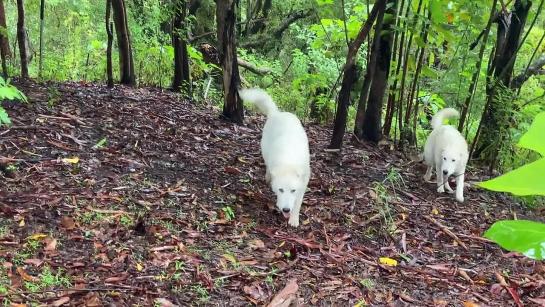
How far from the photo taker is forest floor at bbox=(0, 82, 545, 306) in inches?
143

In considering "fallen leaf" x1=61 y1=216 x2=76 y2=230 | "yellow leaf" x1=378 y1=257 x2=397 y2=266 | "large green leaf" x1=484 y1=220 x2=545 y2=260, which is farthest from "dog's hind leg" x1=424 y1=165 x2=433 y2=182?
"large green leaf" x1=484 y1=220 x2=545 y2=260

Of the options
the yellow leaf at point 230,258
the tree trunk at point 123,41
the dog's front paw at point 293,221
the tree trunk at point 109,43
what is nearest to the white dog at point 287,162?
the dog's front paw at point 293,221

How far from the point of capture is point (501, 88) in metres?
6.65

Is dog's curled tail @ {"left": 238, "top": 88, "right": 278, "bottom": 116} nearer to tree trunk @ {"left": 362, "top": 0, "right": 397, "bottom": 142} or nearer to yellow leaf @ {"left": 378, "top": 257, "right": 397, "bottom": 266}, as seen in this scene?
tree trunk @ {"left": 362, "top": 0, "right": 397, "bottom": 142}

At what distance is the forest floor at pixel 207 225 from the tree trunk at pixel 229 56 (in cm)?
65

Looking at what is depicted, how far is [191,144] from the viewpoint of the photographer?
605cm

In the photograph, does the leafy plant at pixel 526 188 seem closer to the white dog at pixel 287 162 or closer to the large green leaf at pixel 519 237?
the large green leaf at pixel 519 237

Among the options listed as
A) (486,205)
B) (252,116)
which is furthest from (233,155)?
(486,205)

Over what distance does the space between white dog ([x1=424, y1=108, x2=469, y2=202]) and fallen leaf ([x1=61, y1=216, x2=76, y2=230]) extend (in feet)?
12.7

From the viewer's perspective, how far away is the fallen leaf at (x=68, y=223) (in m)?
3.95

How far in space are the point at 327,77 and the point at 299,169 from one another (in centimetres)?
535

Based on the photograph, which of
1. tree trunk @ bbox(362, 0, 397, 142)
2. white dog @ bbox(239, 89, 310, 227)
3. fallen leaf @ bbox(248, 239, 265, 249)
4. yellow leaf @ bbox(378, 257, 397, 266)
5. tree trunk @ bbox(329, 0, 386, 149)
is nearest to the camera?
fallen leaf @ bbox(248, 239, 265, 249)

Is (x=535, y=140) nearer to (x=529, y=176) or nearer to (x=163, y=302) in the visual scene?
(x=529, y=176)

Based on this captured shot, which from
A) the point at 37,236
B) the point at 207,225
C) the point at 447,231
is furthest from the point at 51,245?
the point at 447,231
